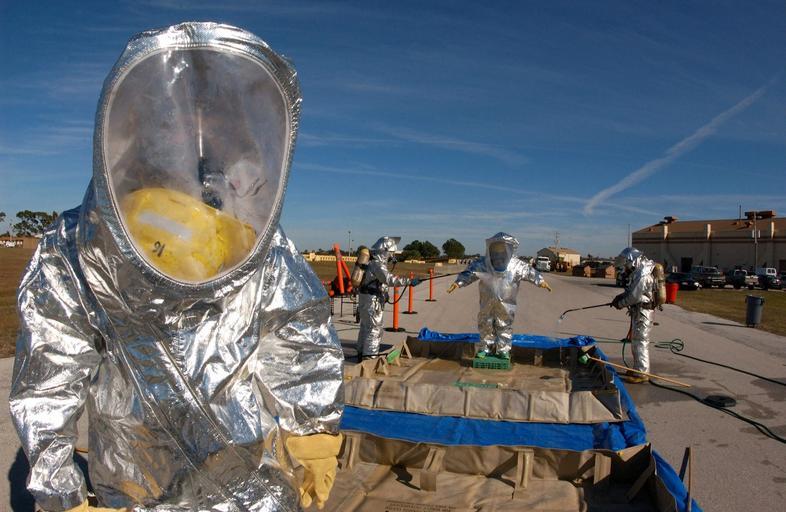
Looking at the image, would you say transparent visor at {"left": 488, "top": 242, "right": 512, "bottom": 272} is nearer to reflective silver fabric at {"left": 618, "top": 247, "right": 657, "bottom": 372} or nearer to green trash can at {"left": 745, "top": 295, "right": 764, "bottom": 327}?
reflective silver fabric at {"left": 618, "top": 247, "right": 657, "bottom": 372}

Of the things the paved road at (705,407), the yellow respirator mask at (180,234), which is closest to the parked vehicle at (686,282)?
the paved road at (705,407)

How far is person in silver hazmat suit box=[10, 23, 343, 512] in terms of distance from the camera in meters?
2.10

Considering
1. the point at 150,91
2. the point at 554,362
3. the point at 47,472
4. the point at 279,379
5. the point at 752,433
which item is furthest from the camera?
the point at 554,362

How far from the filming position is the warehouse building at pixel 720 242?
53.5 meters

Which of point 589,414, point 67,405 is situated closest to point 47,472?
point 67,405

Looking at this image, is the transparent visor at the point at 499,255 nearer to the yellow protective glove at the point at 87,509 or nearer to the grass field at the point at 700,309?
the yellow protective glove at the point at 87,509

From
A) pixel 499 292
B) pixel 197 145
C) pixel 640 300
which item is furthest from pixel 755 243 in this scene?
pixel 197 145

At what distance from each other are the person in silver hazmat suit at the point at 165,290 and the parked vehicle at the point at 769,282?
1625 inches

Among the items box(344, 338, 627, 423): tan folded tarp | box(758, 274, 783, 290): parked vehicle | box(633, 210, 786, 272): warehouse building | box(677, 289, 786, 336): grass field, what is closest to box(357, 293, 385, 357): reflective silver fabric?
box(344, 338, 627, 423): tan folded tarp

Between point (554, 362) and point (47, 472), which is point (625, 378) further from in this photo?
point (47, 472)

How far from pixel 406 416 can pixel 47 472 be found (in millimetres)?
3658

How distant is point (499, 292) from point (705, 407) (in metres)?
2.99

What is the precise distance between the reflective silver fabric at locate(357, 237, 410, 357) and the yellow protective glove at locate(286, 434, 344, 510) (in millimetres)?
6446

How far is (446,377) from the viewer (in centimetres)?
764
